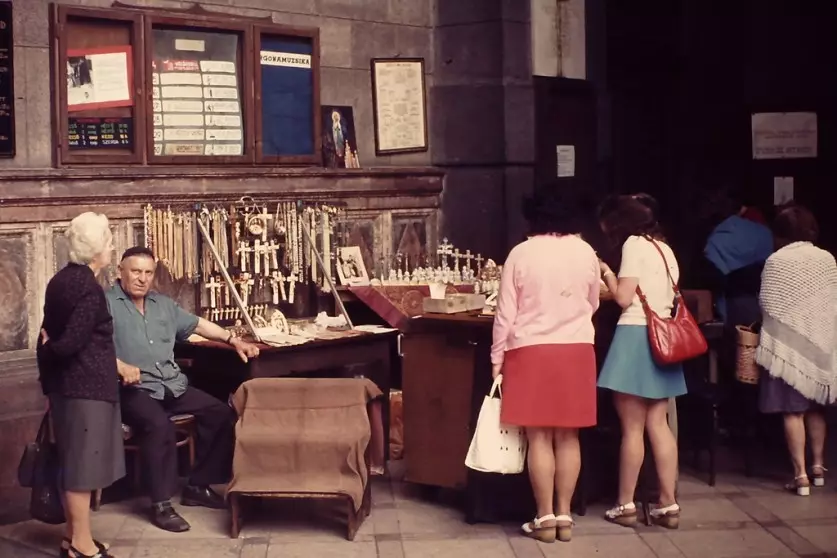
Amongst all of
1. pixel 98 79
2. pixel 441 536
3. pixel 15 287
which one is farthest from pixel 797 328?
pixel 15 287

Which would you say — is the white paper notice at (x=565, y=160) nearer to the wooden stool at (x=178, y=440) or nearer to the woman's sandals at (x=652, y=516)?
the woman's sandals at (x=652, y=516)

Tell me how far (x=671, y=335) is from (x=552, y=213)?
3.05 feet

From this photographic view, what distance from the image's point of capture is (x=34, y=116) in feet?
25.1

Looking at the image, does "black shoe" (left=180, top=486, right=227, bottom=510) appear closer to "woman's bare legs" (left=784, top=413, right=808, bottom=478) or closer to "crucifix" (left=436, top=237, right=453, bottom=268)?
"crucifix" (left=436, top=237, right=453, bottom=268)

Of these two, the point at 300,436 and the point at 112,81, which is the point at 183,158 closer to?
the point at 112,81

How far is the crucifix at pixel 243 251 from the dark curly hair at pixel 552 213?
249 cm

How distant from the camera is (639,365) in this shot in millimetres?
6840

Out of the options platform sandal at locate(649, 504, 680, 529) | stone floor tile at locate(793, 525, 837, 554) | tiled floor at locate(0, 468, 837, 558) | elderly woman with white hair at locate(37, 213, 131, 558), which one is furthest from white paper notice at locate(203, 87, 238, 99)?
stone floor tile at locate(793, 525, 837, 554)

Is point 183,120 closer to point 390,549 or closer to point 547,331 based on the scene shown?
point 547,331

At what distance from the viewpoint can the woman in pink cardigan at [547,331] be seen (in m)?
6.54

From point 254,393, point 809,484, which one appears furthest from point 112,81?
point 809,484

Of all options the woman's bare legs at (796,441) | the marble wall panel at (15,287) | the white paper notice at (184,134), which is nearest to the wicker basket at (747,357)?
the woman's bare legs at (796,441)

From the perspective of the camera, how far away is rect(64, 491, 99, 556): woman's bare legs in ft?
20.7

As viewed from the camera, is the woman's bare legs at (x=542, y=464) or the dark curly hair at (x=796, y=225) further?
the dark curly hair at (x=796, y=225)
